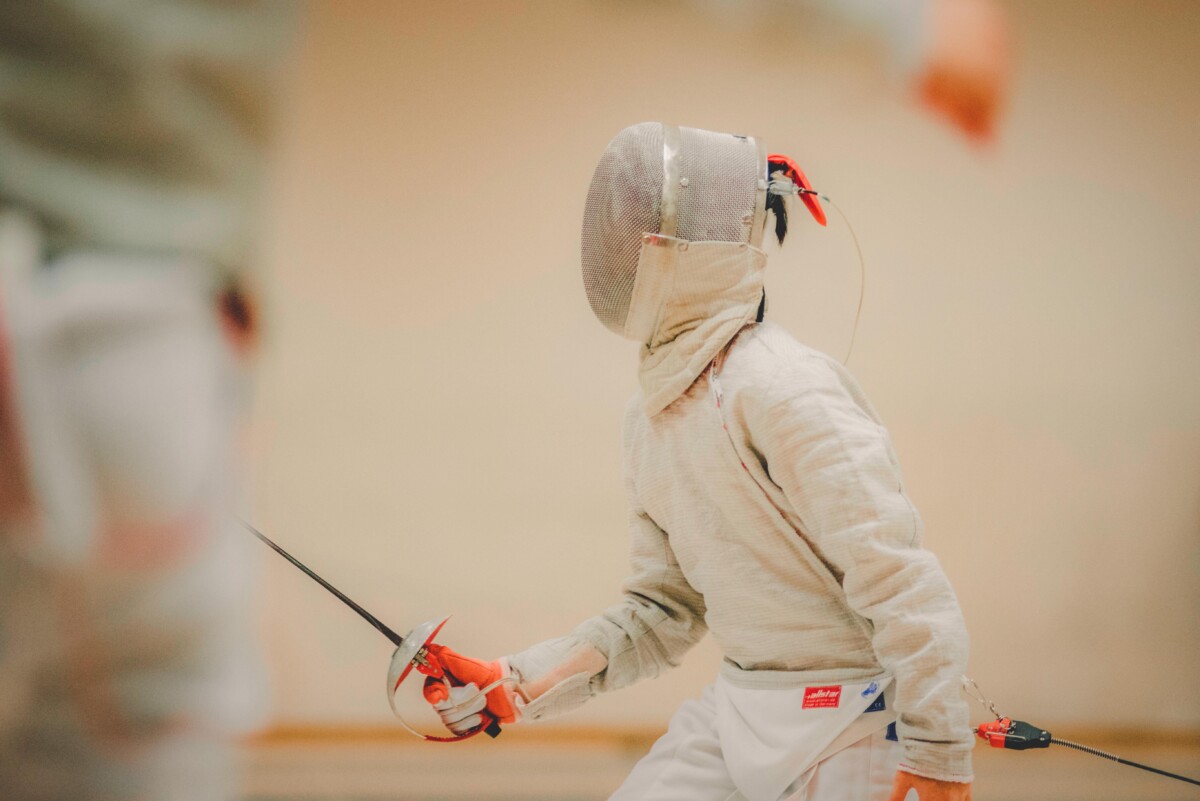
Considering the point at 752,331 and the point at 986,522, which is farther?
the point at 986,522

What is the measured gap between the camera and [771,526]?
1025mm

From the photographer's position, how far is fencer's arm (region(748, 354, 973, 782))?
0.90 meters

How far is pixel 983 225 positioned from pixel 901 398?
0.49 meters

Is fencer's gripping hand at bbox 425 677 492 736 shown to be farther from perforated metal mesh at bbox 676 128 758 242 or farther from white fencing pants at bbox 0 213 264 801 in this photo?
white fencing pants at bbox 0 213 264 801

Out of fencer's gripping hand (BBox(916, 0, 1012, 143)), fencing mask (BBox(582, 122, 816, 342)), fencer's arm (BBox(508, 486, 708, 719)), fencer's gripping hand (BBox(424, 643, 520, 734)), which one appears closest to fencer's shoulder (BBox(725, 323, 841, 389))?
fencing mask (BBox(582, 122, 816, 342))

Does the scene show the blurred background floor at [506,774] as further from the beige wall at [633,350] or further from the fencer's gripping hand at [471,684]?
the fencer's gripping hand at [471,684]

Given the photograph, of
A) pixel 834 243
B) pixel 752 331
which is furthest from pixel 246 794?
pixel 834 243

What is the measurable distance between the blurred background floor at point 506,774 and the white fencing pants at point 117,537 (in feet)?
0.48

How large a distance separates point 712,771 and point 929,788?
262mm

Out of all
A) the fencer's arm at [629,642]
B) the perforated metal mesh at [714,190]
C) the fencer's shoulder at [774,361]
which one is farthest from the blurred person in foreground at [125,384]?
the fencer's shoulder at [774,361]

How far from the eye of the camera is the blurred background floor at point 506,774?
210 centimetres

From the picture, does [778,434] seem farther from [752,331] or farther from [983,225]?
[983,225]

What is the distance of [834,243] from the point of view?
2350 mm

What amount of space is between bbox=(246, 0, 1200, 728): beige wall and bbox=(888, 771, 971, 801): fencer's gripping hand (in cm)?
142
